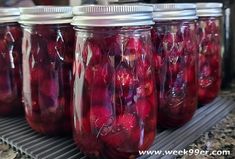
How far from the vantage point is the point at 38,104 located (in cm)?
47

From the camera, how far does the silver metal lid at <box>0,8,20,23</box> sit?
511 mm

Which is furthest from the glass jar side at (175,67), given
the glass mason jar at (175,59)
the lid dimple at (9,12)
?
the lid dimple at (9,12)

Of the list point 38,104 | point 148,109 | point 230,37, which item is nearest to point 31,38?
point 38,104

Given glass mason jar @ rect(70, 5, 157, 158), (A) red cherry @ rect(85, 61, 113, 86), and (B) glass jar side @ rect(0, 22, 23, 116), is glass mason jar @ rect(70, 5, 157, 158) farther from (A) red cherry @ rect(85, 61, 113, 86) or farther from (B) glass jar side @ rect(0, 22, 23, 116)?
(B) glass jar side @ rect(0, 22, 23, 116)

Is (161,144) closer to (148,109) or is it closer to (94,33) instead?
(148,109)

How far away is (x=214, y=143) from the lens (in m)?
0.48

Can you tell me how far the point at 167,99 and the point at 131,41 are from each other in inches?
5.8

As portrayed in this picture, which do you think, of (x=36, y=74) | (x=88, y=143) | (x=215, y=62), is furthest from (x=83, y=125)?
(x=215, y=62)

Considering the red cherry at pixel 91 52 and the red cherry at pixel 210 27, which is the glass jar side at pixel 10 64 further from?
the red cherry at pixel 210 27

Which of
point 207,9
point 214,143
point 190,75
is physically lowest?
point 214,143

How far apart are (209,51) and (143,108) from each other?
267mm

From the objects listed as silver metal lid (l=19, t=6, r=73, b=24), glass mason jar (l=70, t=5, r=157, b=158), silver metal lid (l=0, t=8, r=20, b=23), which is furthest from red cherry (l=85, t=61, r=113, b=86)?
silver metal lid (l=0, t=8, r=20, b=23)

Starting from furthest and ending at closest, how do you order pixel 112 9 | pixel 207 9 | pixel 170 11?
pixel 207 9, pixel 170 11, pixel 112 9

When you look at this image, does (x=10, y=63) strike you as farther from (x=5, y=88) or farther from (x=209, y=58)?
(x=209, y=58)
